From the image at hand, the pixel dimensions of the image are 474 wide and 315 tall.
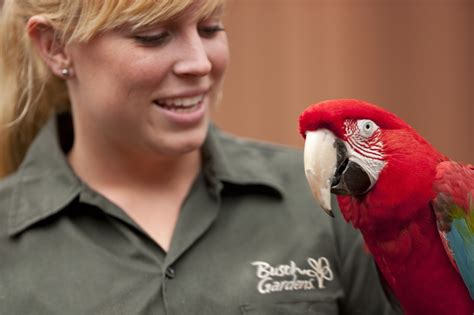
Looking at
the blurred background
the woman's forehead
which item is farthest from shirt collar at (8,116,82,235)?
the blurred background

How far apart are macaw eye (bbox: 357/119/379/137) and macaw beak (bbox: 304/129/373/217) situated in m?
0.04

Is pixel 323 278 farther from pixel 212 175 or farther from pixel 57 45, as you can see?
pixel 57 45

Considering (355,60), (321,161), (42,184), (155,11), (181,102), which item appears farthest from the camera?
(355,60)

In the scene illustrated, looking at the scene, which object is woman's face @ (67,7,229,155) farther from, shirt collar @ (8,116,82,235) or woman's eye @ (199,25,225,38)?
shirt collar @ (8,116,82,235)

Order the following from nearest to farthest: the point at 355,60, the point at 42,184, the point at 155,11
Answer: the point at 155,11
the point at 42,184
the point at 355,60

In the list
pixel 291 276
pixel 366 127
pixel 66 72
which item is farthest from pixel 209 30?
pixel 291 276

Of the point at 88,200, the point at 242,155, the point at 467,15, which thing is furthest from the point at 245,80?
the point at 88,200

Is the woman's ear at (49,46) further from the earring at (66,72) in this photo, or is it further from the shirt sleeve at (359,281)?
the shirt sleeve at (359,281)

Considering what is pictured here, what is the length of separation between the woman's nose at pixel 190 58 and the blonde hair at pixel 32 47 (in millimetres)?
59

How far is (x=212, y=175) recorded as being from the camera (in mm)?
1806

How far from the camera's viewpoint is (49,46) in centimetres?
173

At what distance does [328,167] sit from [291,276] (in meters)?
0.39

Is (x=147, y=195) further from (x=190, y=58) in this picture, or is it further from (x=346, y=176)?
(x=346, y=176)

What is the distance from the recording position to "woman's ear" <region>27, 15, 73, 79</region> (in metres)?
1.70
